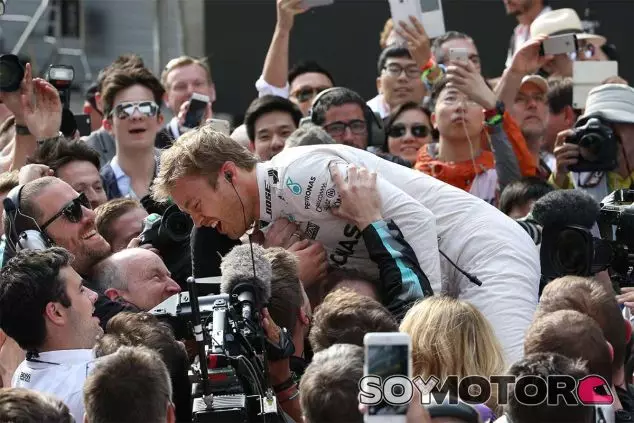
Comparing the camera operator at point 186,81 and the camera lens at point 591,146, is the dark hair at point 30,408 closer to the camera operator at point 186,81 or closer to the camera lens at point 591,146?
the camera lens at point 591,146

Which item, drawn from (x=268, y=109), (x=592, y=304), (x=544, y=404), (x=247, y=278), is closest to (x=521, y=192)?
(x=268, y=109)

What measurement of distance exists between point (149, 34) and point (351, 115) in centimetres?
587

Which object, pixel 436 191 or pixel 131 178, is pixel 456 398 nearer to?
pixel 436 191

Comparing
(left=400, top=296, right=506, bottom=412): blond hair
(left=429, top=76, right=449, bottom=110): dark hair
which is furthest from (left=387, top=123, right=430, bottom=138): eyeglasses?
(left=400, top=296, right=506, bottom=412): blond hair

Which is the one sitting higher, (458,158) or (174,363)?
(458,158)

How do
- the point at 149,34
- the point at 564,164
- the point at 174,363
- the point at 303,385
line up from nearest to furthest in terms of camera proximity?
1. the point at 303,385
2. the point at 174,363
3. the point at 564,164
4. the point at 149,34

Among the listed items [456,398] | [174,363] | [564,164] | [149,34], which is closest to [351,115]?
[564,164]

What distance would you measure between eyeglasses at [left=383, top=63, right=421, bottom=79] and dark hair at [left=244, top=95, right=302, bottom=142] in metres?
1.21

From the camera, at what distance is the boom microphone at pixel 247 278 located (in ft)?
14.2

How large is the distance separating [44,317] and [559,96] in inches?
175

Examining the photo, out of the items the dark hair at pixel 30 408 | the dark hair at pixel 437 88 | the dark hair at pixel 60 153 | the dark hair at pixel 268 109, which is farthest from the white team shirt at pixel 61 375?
the dark hair at pixel 437 88

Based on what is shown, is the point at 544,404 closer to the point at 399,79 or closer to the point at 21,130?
the point at 21,130

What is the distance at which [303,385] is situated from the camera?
11.5 ft

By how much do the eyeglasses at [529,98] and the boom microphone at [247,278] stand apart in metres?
3.89
